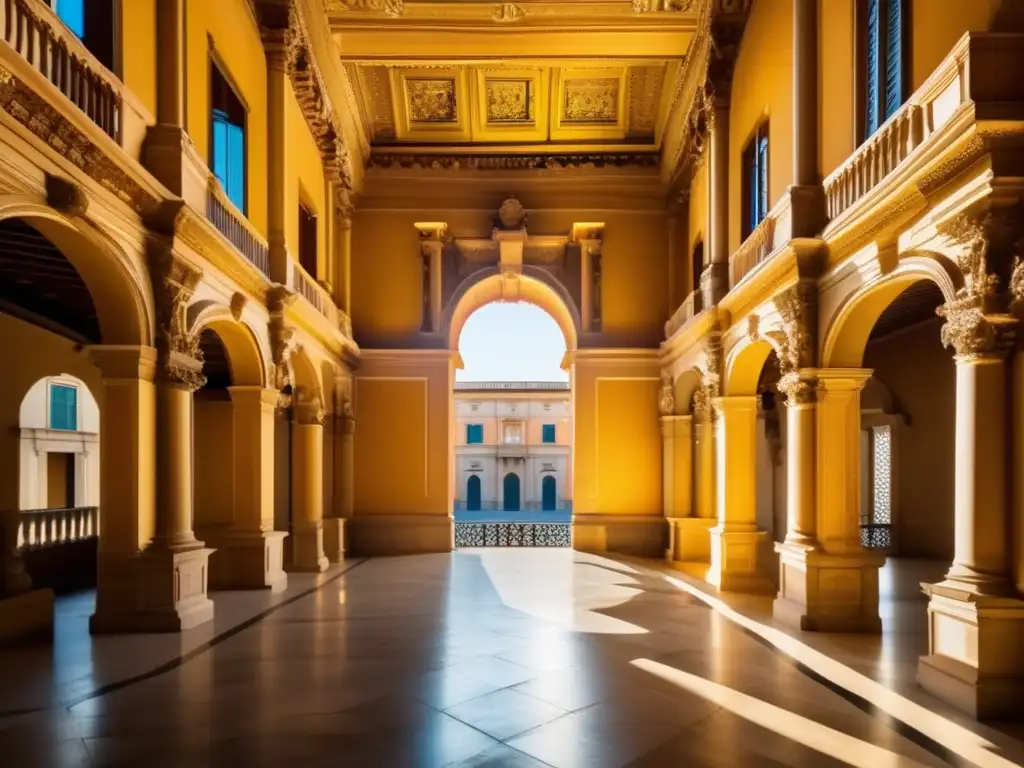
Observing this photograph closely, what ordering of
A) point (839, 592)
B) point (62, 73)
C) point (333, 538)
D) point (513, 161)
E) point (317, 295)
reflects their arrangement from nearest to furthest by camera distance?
point (62, 73) → point (839, 592) → point (317, 295) → point (333, 538) → point (513, 161)

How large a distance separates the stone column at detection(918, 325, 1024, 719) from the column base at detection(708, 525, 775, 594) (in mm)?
5834

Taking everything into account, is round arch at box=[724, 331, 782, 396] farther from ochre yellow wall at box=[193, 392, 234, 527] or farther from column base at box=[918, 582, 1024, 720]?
ochre yellow wall at box=[193, 392, 234, 527]

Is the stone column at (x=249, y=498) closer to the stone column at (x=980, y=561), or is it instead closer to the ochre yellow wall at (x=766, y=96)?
the ochre yellow wall at (x=766, y=96)

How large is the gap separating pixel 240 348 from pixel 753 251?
842cm

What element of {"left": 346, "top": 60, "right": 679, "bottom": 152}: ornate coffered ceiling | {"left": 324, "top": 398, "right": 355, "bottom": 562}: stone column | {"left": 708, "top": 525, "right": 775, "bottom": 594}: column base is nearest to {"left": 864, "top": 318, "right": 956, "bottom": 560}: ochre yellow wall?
{"left": 708, "top": 525, "right": 775, "bottom": 594}: column base

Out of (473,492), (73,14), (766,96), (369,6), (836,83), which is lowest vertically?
(473,492)

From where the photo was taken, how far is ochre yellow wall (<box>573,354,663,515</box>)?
18531 millimetres

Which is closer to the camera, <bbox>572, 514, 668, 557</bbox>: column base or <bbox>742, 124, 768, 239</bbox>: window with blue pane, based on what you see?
<bbox>742, 124, 768, 239</bbox>: window with blue pane

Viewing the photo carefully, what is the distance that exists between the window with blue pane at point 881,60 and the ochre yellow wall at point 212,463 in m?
13.8

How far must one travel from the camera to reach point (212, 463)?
16031 millimetres

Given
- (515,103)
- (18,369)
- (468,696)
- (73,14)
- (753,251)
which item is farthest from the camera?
(515,103)

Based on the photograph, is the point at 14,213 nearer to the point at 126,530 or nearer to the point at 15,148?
the point at 15,148

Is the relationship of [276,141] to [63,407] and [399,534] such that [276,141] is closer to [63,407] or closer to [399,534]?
[399,534]

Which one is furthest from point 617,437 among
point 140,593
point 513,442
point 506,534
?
point 513,442
